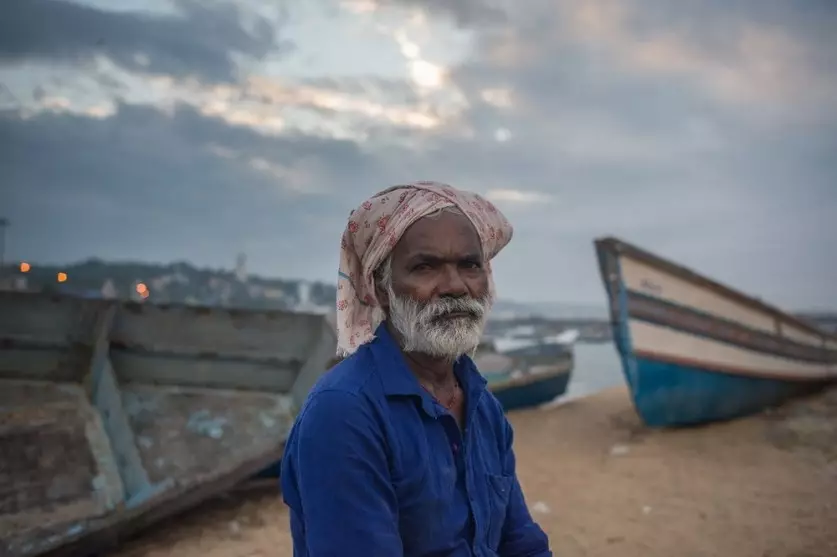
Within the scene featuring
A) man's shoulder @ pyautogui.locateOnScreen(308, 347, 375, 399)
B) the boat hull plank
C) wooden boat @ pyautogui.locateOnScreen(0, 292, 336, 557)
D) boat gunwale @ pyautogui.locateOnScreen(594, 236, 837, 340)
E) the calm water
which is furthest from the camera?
the calm water

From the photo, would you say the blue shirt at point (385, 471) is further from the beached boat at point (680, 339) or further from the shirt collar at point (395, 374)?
the beached boat at point (680, 339)

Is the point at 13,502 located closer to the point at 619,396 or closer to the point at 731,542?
the point at 731,542

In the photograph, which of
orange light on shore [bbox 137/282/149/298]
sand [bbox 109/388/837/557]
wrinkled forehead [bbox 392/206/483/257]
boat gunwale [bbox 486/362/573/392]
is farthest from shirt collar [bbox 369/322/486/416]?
orange light on shore [bbox 137/282/149/298]

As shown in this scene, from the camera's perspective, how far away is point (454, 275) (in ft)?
5.68

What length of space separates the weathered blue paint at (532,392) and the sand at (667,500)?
2.80m

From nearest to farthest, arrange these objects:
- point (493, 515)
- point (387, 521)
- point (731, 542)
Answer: point (387, 521), point (493, 515), point (731, 542)

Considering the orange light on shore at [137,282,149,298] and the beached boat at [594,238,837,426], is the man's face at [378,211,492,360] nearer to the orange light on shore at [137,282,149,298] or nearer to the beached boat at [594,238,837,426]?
the beached boat at [594,238,837,426]

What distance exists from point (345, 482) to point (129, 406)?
4.03 m

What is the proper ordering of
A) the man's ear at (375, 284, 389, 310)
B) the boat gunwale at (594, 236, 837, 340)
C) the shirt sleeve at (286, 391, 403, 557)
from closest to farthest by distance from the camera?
the shirt sleeve at (286, 391, 403, 557)
the man's ear at (375, 284, 389, 310)
the boat gunwale at (594, 236, 837, 340)

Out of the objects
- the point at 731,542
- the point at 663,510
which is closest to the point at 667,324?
the point at 663,510

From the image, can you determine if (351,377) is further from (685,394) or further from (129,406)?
(685,394)

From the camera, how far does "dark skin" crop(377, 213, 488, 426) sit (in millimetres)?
1705

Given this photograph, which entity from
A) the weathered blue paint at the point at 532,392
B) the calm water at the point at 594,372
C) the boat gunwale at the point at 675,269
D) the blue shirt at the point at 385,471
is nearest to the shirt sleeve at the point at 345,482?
the blue shirt at the point at 385,471

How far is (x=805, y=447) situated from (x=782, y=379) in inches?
110
